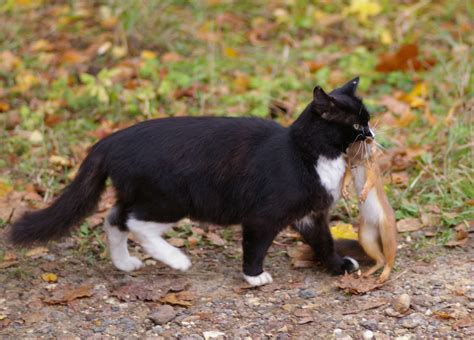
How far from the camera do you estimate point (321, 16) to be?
8.12 metres

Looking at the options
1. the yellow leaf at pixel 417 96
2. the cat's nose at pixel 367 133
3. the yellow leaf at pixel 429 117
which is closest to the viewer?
the cat's nose at pixel 367 133

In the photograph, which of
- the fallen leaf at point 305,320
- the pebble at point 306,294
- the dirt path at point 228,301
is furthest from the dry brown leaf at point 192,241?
the fallen leaf at point 305,320

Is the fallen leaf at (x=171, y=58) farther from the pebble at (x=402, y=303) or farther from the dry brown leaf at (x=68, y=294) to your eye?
the pebble at (x=402, y=303)

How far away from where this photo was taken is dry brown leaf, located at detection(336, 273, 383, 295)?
4.11 metres

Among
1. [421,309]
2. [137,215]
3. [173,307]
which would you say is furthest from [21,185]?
[421,309]

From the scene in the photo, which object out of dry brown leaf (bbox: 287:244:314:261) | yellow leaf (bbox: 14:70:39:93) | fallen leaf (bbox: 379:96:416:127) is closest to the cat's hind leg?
dry brown leaf (bbox: 287:244:314:261)

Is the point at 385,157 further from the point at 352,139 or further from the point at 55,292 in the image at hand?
the point at 55,292

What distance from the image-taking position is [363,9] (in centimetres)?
790

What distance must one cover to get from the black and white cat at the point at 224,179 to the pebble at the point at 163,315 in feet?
1.10

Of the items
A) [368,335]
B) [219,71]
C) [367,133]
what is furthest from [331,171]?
[219,71]

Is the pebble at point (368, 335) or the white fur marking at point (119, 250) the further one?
the white fur marking at point (119, 250)

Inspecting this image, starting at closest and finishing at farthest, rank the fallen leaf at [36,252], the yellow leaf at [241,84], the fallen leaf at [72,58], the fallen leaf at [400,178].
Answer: the fallen leaf at [36,252] < the fallen leaf at [400,178] < the yellow leaf at [241,84] < the fallen leaf at [72,58]

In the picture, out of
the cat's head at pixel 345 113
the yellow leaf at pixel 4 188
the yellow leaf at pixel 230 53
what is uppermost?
the cat's head at pixel 345 113

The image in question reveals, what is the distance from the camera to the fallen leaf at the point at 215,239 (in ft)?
16.0
